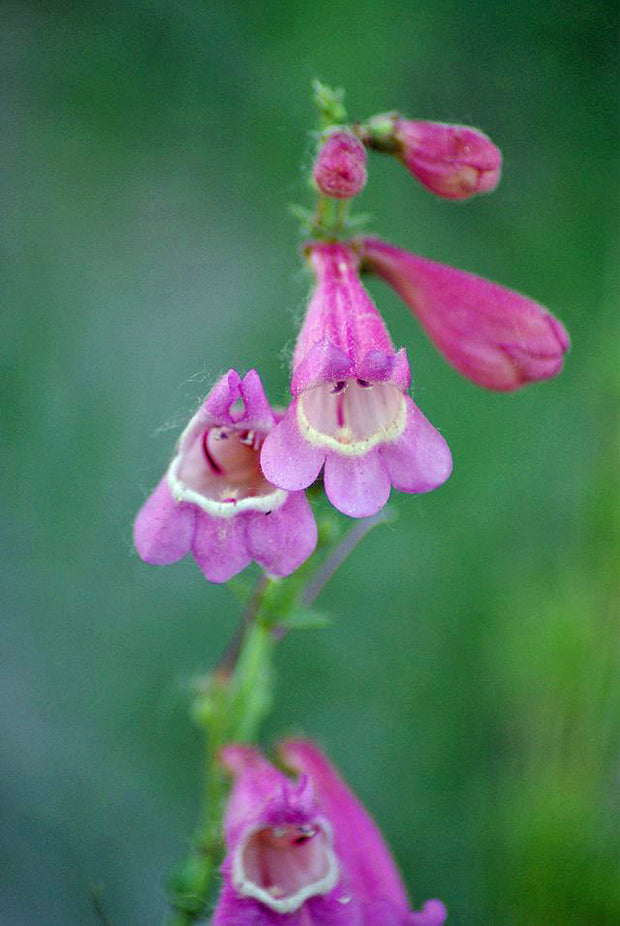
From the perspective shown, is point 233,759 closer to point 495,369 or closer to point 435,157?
point 495,369

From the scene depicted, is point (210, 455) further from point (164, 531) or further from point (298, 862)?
point (298, 862)

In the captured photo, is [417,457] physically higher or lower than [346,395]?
lower

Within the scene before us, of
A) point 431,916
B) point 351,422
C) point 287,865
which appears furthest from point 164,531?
point 431,916

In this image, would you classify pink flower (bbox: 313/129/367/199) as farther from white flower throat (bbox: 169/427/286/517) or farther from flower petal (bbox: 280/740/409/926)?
flower petal (bbox: 280/740/409/926)

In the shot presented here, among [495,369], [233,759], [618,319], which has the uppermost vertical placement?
[618,319]

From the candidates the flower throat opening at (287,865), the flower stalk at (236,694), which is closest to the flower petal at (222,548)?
the flower stalk at (236,694)

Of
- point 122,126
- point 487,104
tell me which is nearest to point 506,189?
point 487,104
